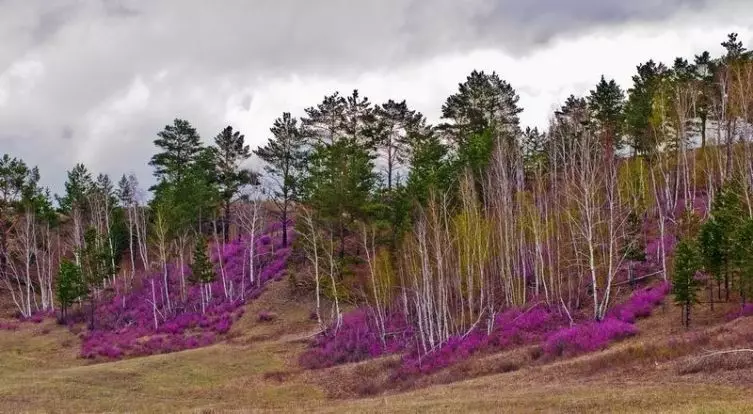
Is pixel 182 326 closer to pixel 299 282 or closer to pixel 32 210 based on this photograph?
pixel 299 282

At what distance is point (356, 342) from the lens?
43.5 metres

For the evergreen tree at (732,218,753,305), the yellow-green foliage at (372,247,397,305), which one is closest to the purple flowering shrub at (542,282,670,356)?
the evergreen tree at (732,218,753,305)

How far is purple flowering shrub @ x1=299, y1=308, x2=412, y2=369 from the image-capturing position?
4153 cm

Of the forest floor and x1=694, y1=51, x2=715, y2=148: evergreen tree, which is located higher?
x1=694, y1=51, x2=715, y2=148: evergreen tree

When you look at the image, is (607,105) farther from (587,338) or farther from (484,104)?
(587,338)

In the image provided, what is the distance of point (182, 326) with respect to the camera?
180ft

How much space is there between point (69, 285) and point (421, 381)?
40.7 m

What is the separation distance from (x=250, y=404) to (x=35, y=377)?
44.9 ft

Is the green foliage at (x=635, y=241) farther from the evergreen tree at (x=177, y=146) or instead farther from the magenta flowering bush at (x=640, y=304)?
the evergreen tree at (x=177, y=146)

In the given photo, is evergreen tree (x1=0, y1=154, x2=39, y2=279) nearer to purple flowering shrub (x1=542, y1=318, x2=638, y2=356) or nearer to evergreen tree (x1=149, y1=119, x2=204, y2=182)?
evergreen tree (x1=149, y1=119, x2=204, y2=182)

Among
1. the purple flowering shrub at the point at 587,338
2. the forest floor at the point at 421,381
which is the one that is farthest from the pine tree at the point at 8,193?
the purple flowering shrub at the point at 587,338

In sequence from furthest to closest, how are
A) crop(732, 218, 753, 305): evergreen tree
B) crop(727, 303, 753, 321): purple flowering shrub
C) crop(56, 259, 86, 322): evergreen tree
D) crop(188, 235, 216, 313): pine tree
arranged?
crop(188, 235, 216, 313): pine tree, crop(56, 259, 86, 322): evergreen tree, crop(727, 303, 753, 321): purple flowering shrub, crop(732, 218, 753, 305): evergreen tree

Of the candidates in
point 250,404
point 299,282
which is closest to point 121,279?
point 299,282

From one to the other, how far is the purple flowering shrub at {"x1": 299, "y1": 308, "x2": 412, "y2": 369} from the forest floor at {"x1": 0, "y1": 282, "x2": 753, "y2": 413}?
67.4 inches
